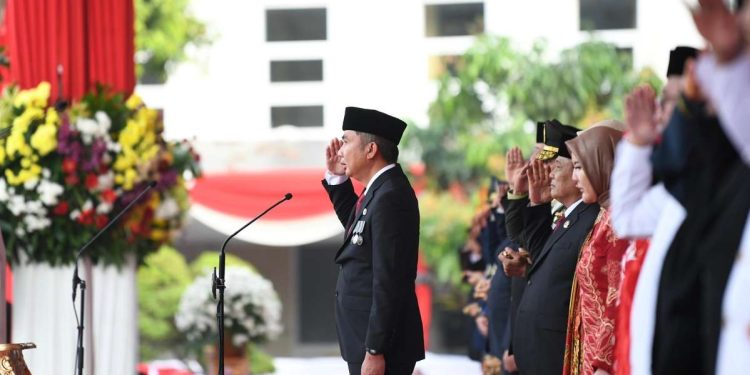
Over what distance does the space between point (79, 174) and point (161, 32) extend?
1202 cm

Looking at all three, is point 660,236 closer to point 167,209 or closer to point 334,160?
point 334,160

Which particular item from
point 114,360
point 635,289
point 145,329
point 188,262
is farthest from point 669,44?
point 635,289

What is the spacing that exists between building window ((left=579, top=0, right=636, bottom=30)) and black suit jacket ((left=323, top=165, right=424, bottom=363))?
14.8 meters

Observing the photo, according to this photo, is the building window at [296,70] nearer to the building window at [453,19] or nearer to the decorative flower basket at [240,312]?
the building window at [453,19]

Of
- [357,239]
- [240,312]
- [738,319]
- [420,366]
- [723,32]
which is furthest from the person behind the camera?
[420,366]

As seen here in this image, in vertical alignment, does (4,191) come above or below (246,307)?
above

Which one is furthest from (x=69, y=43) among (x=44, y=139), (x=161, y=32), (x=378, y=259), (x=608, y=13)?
(x=608, y=13)

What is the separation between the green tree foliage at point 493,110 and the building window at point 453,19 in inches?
97.7

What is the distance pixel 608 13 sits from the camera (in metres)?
19.2

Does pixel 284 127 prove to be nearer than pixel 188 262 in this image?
No

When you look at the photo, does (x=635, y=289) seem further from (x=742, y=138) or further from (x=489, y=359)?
(x=489, y=359)

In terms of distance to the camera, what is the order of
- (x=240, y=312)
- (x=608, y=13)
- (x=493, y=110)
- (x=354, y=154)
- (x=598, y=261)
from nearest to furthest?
(x=598, y=261)
(x=354, y=154)
(x=240, y=312)
(x=493, y=110)
(x=608, y=13)

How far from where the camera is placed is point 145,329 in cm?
1419

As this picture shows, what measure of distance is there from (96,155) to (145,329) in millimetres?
8639
